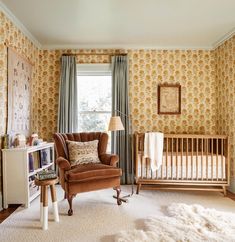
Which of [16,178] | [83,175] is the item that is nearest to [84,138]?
[83,175]

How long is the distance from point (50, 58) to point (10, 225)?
9.93 feet

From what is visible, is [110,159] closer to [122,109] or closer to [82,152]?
[82,152]

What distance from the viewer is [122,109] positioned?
166 inches

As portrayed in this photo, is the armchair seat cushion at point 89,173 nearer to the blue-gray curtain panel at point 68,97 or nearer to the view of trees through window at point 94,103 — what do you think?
the blue-gray curtain panel at point 68,97

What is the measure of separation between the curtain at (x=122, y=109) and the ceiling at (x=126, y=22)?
0.43m

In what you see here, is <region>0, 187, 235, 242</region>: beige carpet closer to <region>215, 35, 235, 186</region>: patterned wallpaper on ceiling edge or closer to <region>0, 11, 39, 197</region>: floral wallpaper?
<region>215, 35, 235, 186</region>: patterned wallpaper on ceiling edge

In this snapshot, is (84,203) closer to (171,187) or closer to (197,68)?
(171,187)

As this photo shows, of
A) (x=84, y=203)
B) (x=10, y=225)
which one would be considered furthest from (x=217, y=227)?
(x=10, y=225)

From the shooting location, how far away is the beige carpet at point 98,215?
87.4 inches

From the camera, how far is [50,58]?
439cm

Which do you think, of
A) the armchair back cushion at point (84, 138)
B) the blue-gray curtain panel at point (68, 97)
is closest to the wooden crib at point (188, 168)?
the armchair back cushion at point (84, 138)

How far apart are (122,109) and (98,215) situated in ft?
6.67

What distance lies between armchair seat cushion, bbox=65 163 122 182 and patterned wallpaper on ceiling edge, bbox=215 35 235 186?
2055mm

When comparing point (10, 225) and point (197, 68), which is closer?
point (10, 225)
